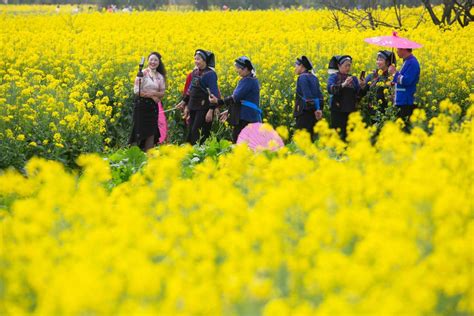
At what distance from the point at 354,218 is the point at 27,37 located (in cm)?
1490

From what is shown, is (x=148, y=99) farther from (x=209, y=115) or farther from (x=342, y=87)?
(x=342, y=87)

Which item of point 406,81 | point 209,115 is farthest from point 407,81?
point 209,115

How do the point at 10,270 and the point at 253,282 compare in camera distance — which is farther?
the point at 10,270

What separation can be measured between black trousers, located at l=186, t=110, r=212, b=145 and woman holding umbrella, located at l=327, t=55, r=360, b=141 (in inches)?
61.8

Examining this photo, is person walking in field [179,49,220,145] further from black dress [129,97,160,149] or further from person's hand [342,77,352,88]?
person's hand [342,77,352,88]

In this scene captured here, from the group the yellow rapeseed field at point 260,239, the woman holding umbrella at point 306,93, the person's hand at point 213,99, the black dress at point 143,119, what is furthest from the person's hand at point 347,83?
the yellow rapeseed field at point 260,239

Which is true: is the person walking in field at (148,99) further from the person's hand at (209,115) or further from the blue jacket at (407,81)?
the blue jacket at (407,81)

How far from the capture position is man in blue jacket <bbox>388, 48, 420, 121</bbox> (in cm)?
1060

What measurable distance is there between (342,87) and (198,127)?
1.82 m

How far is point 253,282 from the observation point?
3381 millimetres

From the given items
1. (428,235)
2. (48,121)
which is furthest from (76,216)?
(48,121)

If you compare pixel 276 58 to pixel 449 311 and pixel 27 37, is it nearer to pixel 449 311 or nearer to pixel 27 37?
pixel 27 37

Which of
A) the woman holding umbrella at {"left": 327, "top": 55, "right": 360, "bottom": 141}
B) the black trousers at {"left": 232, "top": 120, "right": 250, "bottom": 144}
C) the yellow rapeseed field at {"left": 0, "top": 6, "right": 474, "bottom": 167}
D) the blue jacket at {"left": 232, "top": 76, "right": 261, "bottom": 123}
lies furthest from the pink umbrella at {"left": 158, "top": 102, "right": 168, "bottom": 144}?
the woman holding umbrella at {"left": 327, "top": 55, "right": 360, "bottom": 141}

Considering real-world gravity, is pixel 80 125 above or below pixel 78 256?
below
